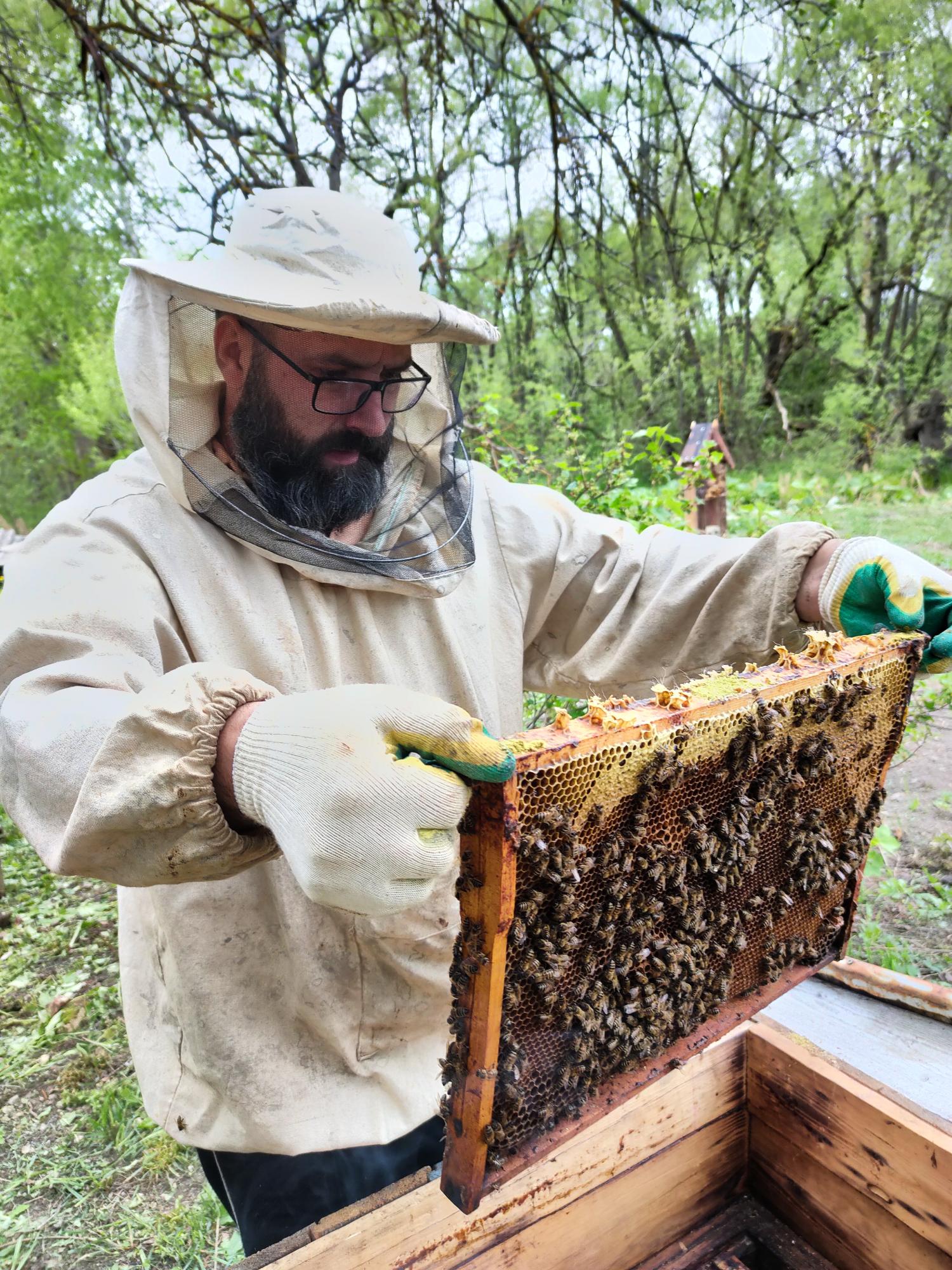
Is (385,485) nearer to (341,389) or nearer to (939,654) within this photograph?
(341,389)

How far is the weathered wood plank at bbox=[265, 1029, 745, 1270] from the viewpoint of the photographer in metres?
1.52

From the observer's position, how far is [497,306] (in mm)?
6199

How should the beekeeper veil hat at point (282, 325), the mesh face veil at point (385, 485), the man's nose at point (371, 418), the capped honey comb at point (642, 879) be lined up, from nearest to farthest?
the capped honey comb at point (642, 879)
the beekeeper veil hat at point (282, 325)
the mesh face veil at point (385, 485)
the man's nose at point (371, 418)

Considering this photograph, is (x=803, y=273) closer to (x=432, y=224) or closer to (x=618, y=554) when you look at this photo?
(x=432, y=224)

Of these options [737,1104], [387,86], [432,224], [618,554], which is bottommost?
[737,1104]

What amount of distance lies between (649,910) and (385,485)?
4.87 feet

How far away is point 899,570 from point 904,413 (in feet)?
79.6

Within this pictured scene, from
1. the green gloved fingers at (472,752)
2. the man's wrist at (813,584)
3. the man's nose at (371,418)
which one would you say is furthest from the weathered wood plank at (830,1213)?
the man's nose at (371,418)

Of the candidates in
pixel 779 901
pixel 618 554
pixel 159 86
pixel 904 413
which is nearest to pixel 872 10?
pixel 159 86

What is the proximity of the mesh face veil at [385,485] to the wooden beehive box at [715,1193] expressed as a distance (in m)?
1.45

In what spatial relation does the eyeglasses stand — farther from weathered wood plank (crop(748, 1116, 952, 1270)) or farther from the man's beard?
weathered wood plank (crop(748, 1116, 952, 1270))

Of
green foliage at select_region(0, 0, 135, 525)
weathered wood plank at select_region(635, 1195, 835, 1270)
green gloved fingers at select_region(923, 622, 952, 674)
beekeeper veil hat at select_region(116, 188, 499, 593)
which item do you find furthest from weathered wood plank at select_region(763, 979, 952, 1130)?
green foliage at select_region(0, 0, 135, 525)

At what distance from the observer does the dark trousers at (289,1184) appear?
6.92 feet

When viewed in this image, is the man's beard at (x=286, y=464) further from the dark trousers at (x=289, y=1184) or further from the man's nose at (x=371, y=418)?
the dark trousers at (x=289, y=1184)
